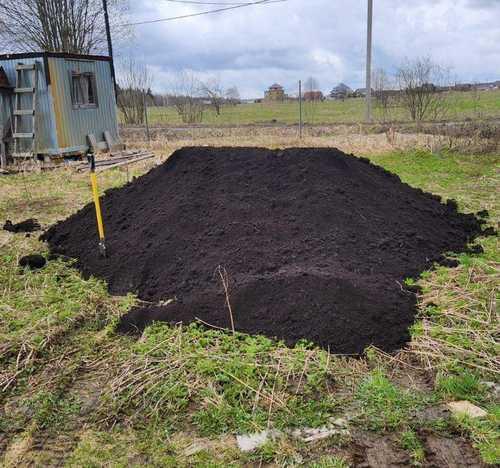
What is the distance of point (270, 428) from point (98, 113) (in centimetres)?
1312

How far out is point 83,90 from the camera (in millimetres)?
13586

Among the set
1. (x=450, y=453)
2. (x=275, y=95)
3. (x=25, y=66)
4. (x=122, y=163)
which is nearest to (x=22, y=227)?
(x=122, y=163)

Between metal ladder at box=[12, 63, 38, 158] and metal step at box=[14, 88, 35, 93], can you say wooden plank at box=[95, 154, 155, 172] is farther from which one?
metal step at box=[14, 88, 35, 93]

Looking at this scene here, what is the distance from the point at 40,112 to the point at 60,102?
576mm

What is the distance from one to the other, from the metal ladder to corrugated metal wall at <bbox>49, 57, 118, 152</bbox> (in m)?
0.54

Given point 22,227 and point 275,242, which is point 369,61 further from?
point 275,242

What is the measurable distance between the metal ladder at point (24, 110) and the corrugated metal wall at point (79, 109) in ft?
1.77

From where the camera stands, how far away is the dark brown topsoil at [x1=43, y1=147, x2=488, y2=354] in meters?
3.66

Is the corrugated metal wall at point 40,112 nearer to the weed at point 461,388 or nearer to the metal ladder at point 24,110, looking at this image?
the metal ladder at point 24,110

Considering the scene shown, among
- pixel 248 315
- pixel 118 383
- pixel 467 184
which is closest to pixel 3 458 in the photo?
pixel 118 383

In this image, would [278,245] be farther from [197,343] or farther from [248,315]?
[197,343]

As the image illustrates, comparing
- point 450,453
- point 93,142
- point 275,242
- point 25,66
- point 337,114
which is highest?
point 25,66

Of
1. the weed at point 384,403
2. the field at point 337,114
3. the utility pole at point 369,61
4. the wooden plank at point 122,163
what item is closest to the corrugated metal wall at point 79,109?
the wooden plank at point 122,163

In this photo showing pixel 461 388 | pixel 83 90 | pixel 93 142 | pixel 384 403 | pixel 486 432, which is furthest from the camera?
pixel 93 142
